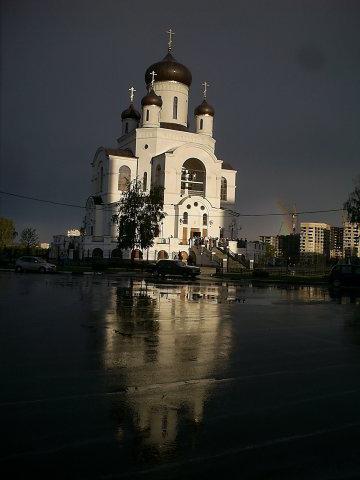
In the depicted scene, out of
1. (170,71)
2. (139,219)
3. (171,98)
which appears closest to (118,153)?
(171,98)

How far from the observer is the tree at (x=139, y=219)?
153 ft

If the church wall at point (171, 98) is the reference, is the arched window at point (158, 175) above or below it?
below

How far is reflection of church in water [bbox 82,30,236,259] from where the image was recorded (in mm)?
59750

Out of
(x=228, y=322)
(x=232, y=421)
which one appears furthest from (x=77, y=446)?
(x=228, y=322)

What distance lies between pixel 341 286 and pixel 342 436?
93.2ft

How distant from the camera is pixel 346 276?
102 ft

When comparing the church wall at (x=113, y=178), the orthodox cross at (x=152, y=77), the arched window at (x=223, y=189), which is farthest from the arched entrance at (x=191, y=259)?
the orthodox cross at (x=152, y=77)

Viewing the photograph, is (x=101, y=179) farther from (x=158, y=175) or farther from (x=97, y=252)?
(x=97, y=252)

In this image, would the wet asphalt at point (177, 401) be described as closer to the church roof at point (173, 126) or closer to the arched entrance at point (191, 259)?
the arched entrance at point (191, 259)

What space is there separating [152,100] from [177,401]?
197 feet

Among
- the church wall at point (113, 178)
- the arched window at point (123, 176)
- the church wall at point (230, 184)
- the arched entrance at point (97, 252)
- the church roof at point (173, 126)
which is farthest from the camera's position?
the church wall at point (230, 184)

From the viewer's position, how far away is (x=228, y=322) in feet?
43.6

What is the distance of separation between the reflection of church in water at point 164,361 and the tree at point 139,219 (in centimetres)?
3080

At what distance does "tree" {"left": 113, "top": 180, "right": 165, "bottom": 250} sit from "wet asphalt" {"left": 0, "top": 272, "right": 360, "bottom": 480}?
34.2 meters
